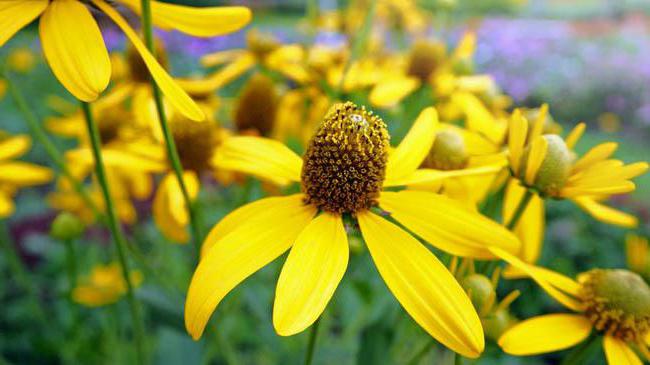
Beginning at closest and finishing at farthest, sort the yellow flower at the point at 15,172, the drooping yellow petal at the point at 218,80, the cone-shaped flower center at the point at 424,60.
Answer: the yellow flower at the point at 15,172 < the drooping yellow petal at the point at 218,80 < the cone-shaped flower center at the point at 424,60

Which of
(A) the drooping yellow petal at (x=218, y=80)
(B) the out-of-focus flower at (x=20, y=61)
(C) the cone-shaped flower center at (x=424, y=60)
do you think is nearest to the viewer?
(A) the drooping yellow petal at (x=218, y=80)

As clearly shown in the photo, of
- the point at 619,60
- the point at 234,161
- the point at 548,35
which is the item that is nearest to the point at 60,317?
the point at 234,161

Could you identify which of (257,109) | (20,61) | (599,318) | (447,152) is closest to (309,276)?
(447,152)

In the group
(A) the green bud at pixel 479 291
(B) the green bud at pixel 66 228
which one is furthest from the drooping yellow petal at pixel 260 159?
(B) the green bud at pixel 66 228

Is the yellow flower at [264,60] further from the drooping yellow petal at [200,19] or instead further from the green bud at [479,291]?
the green bud at [479,291]

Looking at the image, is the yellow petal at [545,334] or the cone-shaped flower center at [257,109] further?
the cone-shaped flower center at [257,109]

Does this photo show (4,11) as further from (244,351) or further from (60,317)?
(244,351)
